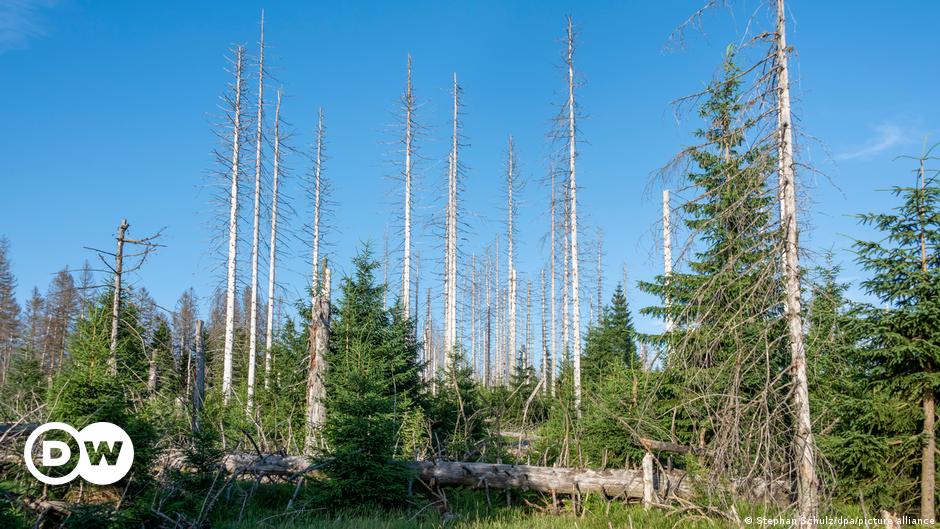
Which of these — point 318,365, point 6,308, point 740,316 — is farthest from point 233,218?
point 6,308

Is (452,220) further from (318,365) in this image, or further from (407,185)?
(318,365)

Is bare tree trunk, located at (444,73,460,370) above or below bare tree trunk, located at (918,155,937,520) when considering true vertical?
above

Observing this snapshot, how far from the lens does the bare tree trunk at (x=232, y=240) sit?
20.7 metres

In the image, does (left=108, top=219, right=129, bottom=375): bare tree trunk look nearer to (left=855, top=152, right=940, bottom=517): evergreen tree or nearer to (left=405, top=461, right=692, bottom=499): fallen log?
(left=405, top=461, right=692, bottom=499): fallen log

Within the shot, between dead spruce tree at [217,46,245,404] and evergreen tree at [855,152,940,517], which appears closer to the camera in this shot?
evergreen tree at [855,152,940,517]

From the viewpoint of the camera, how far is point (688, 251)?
556cm

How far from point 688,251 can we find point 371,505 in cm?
716

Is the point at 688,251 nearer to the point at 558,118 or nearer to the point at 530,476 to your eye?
the point at 530,476

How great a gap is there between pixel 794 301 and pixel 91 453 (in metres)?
8.74

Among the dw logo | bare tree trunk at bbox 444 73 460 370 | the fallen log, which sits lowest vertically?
the fallen log

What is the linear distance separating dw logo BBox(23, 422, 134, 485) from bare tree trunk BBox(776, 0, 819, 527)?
815 cm

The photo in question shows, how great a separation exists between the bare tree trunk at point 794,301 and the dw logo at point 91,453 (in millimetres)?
8150

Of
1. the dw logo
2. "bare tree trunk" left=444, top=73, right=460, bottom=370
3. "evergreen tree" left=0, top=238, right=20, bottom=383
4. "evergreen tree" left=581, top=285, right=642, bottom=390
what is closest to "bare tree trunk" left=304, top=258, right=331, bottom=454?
the dw logo

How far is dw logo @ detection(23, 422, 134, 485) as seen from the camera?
7656 mm
